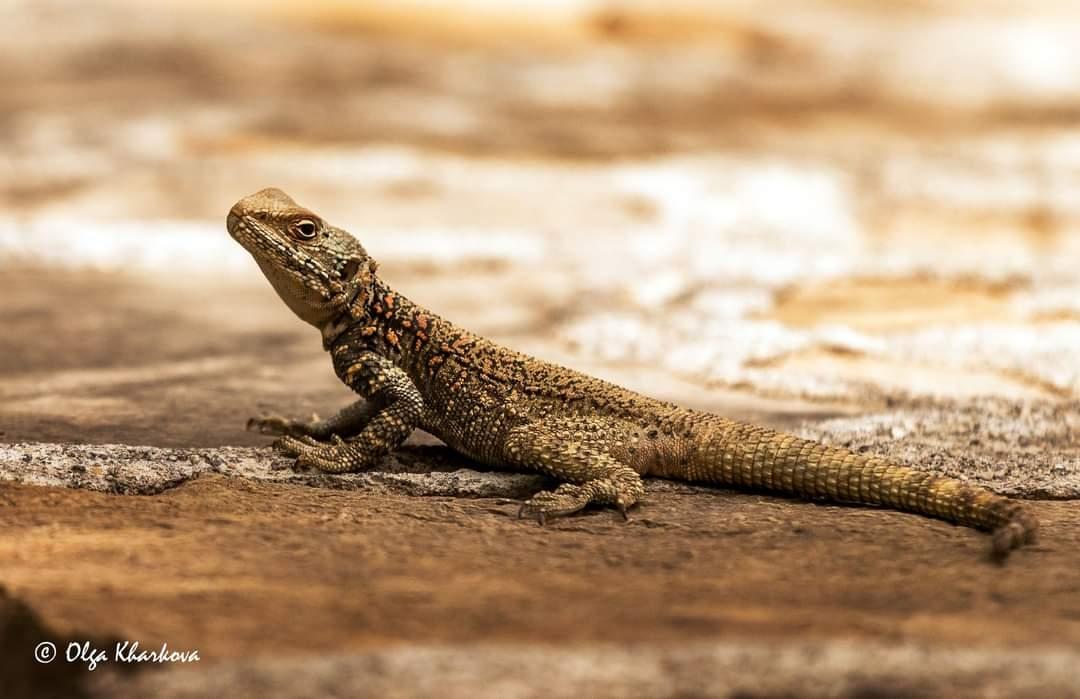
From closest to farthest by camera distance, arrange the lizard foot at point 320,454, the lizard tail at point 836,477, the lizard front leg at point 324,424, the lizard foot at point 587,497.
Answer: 1. the lizard tail at point 836,477
2. the lizard foot at point 587,497
3. the lizard foot at point 320,454
4. the lizard front leg at point 324,424

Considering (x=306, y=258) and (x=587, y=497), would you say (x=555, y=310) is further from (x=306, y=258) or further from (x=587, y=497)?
(x=587, y=497)

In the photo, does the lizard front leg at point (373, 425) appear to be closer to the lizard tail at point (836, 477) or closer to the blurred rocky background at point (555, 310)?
the blurred rocky background at point (555, 310)

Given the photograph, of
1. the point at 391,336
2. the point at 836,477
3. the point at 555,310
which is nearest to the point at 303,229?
the point at 391,336

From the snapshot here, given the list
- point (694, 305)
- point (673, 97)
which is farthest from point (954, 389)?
point (673, 97)

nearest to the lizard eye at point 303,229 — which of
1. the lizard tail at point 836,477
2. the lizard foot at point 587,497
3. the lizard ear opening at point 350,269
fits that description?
the lizard ear opening at point 350,269

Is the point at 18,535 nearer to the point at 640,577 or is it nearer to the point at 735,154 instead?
the point at 640,577

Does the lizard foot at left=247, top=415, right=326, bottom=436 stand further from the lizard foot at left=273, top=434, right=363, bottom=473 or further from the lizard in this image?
the lizard foot at left=273, top=434, right=363, bottom=473
